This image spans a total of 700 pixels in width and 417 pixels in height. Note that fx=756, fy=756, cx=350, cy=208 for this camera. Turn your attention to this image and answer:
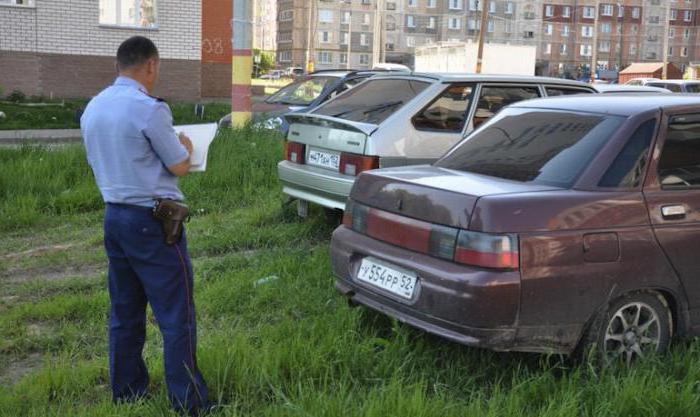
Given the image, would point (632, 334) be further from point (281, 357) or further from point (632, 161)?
point (281, 357)

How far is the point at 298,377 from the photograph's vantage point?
3.79 m

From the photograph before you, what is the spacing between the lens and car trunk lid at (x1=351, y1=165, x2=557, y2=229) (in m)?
3.86

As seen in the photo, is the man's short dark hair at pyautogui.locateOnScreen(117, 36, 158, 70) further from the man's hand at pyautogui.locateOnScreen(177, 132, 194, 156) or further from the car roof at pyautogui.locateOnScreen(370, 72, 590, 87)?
the car roof at pyautogui.locateOnScreen(370, 72, 590, 87)

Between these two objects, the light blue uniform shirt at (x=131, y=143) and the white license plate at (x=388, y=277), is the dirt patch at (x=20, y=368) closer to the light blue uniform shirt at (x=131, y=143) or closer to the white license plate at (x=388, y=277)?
the light blue uniform shirt at (x=131, y=143)

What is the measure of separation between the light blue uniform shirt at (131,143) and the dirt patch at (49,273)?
9.88 feet

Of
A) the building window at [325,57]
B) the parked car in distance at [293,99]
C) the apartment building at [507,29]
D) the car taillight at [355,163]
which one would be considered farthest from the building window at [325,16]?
the car taillight at [355,163]

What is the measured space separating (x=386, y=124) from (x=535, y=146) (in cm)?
204

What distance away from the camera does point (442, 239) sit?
3.87 m

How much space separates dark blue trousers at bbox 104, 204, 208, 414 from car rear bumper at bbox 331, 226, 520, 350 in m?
1.15

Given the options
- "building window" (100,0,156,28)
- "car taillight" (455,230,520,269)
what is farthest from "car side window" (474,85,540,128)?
"building window" (100,0,156,28)

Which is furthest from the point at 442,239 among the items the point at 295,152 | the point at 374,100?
the point at 295,152

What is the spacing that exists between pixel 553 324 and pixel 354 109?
3662 millimetres

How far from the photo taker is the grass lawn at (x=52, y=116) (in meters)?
15.7

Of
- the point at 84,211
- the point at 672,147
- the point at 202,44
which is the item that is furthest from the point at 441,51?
the point at 672,147
